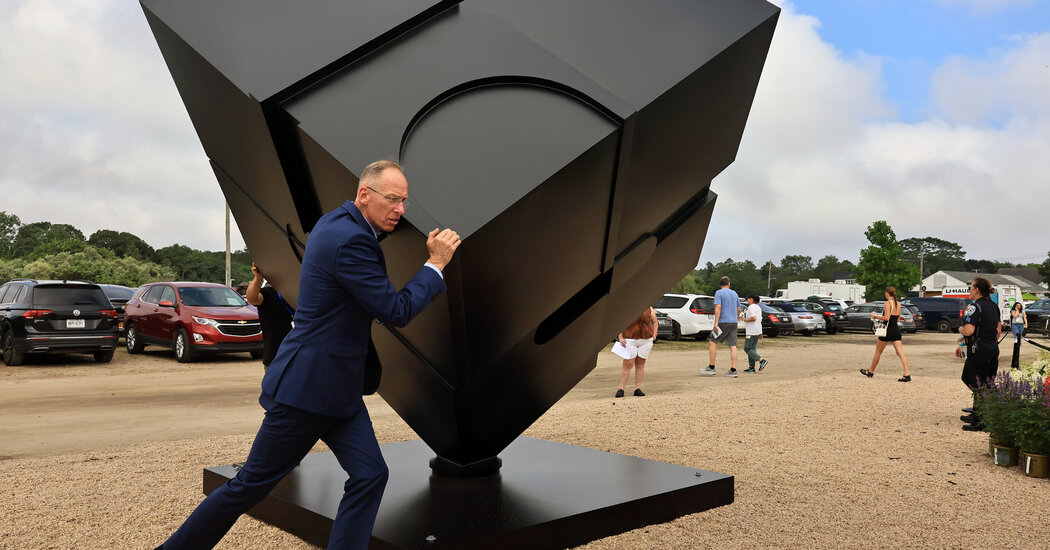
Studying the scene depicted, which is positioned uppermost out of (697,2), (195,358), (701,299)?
(697,2)

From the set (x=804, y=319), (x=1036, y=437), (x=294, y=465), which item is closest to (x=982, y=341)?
(x=1036, y=437)

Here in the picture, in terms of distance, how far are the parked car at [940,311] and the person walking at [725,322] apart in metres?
25.6

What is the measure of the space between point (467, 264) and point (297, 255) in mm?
1446

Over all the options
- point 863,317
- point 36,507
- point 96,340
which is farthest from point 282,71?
point 863,317

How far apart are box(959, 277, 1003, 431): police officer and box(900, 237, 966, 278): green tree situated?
135 meters

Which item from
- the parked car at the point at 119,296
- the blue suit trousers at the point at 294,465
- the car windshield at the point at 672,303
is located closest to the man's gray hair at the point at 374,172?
the blue suit trousers at the point at 294,465

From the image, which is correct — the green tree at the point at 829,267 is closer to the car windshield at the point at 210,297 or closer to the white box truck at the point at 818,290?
the white box truck at the point at 818,290

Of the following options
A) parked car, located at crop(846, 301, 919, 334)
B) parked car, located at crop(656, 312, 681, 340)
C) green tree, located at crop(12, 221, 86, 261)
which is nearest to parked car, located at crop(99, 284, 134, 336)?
parked car, located at crop(656, 312, 681, 340)

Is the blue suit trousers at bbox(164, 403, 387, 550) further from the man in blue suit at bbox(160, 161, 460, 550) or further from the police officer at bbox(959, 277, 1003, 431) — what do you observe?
the police officer at bbox(959, 277, 1003, 431)

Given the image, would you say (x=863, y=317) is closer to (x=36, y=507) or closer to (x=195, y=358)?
(x=195, y=358)

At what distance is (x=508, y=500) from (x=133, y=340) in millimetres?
15383

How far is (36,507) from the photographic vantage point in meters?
4.76

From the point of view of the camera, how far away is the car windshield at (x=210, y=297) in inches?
599

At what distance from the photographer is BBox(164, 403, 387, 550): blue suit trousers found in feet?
9.18
